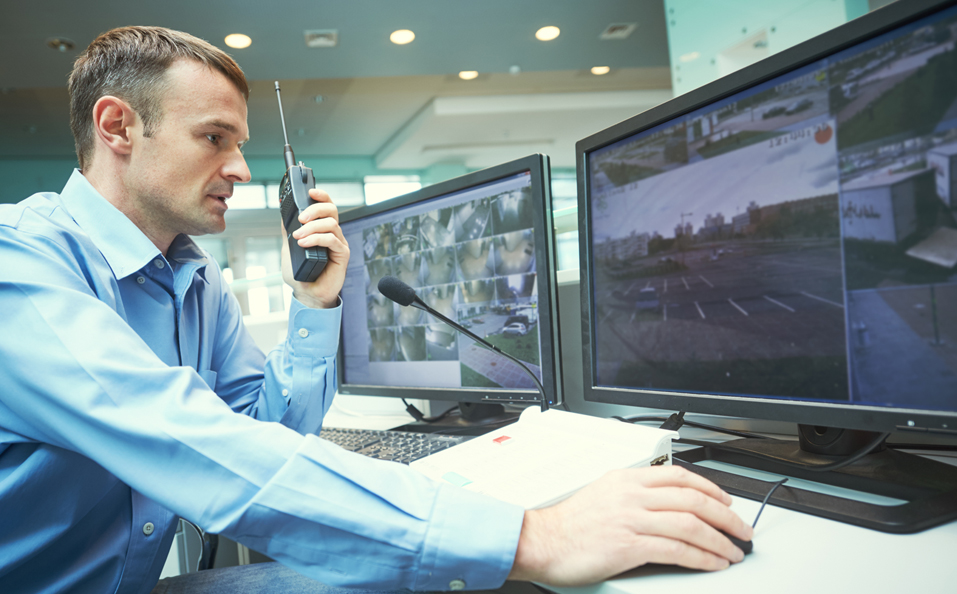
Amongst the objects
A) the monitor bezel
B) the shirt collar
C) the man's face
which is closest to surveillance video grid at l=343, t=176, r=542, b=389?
the monitor bezel

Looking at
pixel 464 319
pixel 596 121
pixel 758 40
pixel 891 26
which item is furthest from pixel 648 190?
pixel 596 121

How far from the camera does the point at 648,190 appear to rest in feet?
2.36

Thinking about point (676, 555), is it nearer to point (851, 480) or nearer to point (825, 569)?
point (825, 569)

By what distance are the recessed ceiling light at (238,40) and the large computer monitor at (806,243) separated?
13.0 feet

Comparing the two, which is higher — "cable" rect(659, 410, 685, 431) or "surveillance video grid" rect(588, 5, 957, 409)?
"surveillance video grid" rect(588, 5, 957, 409)

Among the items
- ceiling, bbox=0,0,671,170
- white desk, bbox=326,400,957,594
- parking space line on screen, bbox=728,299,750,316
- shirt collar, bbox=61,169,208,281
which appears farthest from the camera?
ceiling, bbox=0,0,671,170

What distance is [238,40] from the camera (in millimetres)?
3957

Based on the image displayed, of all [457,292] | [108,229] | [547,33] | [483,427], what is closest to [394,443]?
[483,427]

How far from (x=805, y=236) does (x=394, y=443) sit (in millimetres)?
650

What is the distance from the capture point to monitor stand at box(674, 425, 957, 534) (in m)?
0.48

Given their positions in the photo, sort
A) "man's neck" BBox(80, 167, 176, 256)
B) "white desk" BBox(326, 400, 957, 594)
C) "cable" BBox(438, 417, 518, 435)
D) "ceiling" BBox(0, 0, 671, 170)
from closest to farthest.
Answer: "white desk" BBox(326, 400, 957, 594)
"man's neck" BBox(80, 167, 176, 256)
"cable" BBox(438, 417, 518, 435)
"ceiling" BBox(0, 0, 671, 170)

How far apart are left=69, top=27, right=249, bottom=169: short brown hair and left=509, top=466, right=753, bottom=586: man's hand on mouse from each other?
80cm

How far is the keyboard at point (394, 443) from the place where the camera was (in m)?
0.83

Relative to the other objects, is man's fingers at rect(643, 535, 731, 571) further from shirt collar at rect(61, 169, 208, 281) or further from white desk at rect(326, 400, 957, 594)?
shirt collar at rect(61, 169, 208, 281)
